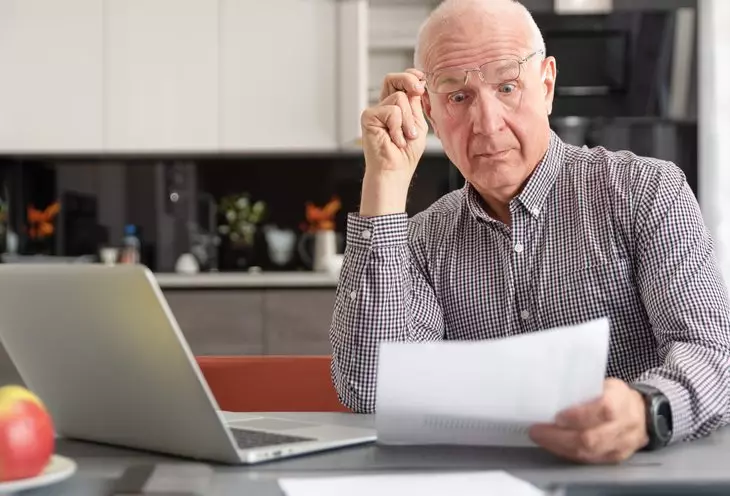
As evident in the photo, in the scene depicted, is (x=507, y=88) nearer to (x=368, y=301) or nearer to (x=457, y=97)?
(x=457, y=97)

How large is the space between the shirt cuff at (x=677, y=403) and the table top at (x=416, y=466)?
2cm

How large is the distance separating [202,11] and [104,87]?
0.47 meters

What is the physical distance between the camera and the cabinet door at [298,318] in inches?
141

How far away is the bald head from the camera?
1.62 m

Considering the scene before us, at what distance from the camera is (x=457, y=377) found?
1007 millimetres

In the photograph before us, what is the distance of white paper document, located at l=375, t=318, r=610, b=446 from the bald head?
760 mm

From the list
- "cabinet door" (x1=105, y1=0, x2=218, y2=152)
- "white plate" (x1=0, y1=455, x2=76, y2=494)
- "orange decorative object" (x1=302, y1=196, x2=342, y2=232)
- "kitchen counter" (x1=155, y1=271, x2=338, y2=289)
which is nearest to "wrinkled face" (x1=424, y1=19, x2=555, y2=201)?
"white plate" (x1=0, y1=455, x2=76, y2=494)

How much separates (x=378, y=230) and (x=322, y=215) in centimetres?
263

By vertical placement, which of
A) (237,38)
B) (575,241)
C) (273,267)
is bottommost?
(273,267)

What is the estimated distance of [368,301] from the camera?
1.49 metres

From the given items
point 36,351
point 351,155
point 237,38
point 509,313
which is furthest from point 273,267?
point 36,351

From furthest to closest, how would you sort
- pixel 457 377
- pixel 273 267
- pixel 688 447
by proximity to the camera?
pixel 273 267, pixel 688 447, pixel 457 377

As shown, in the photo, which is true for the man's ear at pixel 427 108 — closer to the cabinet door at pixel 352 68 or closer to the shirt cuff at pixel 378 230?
the shirt cuff at pixel 378 230

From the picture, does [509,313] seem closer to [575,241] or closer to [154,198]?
[575,241]
